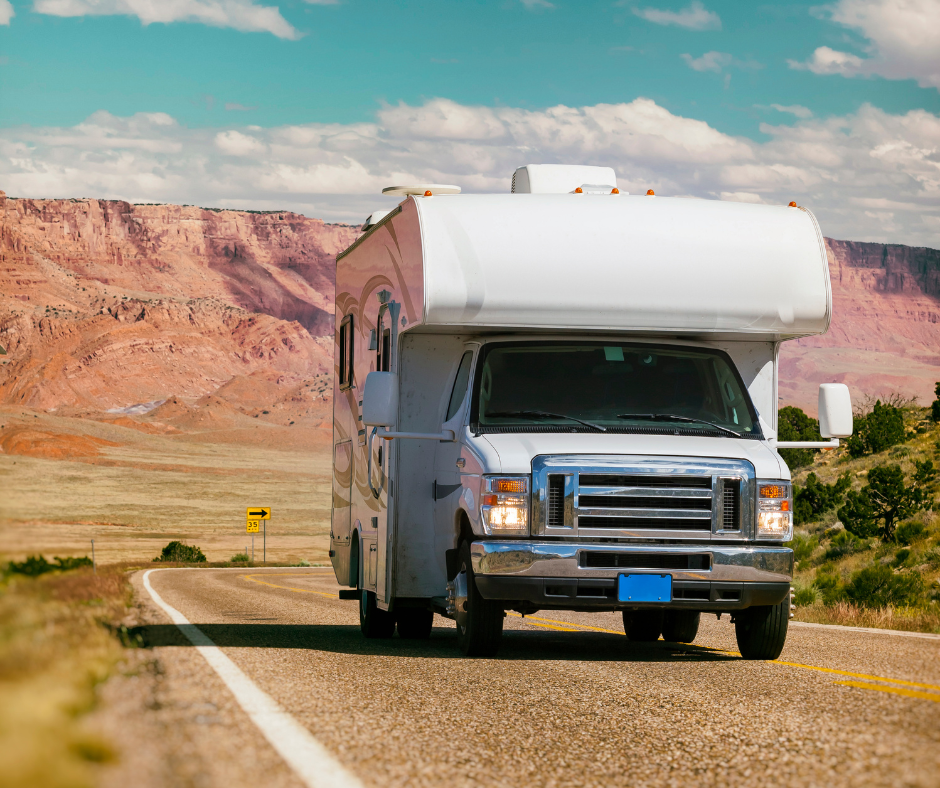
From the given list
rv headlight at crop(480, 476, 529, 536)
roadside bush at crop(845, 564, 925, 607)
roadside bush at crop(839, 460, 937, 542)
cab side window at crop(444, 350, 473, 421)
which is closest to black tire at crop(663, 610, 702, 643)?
cab side window at crop(444, 350, 473, 421)

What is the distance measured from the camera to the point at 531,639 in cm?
1226

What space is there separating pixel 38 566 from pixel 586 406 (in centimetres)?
509

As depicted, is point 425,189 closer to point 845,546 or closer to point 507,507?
point 507,507

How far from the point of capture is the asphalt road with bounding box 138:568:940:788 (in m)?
5.35

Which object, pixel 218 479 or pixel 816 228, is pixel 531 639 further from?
pixel 218 479

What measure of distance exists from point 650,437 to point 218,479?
355ft

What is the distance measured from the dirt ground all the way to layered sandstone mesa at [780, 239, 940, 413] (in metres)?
63.4

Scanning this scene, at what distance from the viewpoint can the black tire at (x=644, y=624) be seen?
12.1 m

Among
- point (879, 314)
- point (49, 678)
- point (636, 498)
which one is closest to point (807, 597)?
point (636, 498)

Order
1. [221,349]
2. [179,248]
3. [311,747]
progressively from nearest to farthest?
1. [311,747]
2. [221,349]
3. [179,248]

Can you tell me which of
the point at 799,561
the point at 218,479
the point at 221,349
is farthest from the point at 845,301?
the point at 799,561

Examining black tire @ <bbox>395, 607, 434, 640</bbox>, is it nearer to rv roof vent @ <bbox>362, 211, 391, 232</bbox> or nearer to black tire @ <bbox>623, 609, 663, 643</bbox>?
black tire @ <bbox>623, 609, 663, 643</bbox>

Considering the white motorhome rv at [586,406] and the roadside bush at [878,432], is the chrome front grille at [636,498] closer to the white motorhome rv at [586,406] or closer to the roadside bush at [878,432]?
the white motorhome rv at [586,406]

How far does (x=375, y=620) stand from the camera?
39.5 feet
